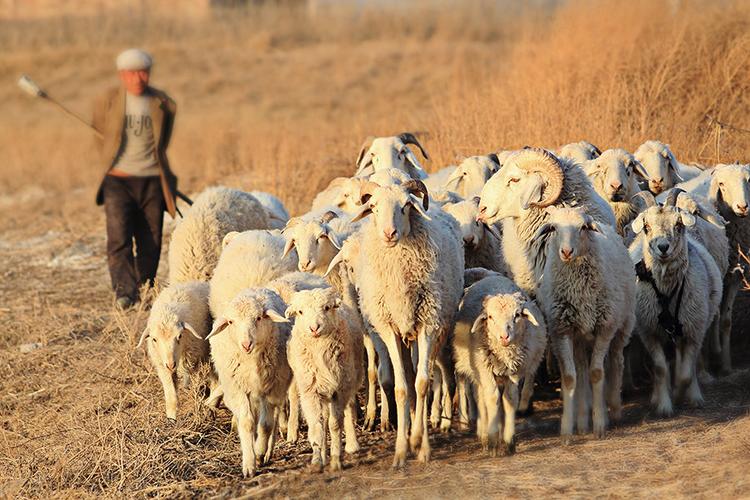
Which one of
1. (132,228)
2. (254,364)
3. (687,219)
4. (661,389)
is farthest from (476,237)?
(132,228)

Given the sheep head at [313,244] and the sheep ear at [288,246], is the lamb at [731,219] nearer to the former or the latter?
the sheep head at [313,244]

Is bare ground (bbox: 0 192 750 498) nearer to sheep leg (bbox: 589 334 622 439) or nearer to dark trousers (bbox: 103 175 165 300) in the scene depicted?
sheep leg (bbox: 589 334 622 439)

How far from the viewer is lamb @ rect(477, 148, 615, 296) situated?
863 cm

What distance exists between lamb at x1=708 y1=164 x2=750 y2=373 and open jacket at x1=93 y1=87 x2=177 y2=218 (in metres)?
5.77

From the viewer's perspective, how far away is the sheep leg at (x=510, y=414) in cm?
752

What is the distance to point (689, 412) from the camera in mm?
8477

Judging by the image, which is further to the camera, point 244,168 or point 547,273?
point 244,168

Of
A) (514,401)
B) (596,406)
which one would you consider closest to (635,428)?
(596,406)

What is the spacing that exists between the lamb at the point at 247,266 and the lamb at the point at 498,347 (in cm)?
174

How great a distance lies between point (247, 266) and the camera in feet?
29.0

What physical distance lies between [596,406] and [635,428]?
35cm

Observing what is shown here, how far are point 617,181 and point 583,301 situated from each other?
2.11 meters

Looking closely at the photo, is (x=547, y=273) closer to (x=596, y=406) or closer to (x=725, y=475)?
(x=596, y=406)

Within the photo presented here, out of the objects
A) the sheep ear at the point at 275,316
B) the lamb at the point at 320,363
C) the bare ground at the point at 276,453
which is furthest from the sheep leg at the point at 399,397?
the sheep ear at the point at 275,316
